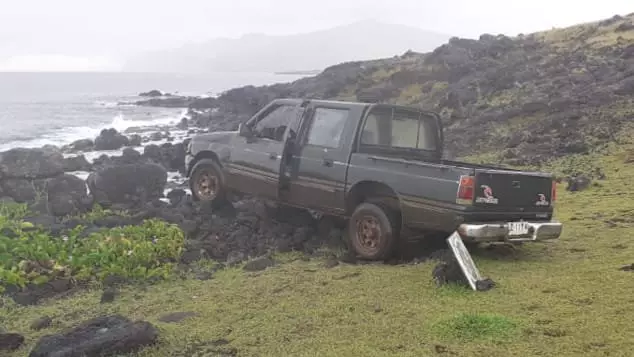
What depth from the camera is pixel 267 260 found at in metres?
8.88

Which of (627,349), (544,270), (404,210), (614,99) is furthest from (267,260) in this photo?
(614,99)

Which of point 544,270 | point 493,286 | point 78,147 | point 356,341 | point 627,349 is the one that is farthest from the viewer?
point 78,147

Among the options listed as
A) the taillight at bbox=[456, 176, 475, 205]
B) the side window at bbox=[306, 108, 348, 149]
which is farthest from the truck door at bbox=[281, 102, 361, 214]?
the taillight at bbox=[456, 176, 475, 205]

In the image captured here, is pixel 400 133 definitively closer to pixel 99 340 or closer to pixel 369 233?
pixel 369 233

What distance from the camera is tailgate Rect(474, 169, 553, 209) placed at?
7.65 meters

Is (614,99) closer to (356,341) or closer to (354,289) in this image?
(354,289)

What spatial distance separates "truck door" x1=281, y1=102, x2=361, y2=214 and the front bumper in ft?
6.41

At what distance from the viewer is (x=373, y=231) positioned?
8.48m

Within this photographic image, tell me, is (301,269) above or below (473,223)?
below

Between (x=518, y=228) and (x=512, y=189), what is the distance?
0.46 m

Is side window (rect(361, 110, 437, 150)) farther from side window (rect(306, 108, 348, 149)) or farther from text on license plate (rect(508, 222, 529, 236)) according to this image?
text on license plate (rect(508, 222, 529, 236))

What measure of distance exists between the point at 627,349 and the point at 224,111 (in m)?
45.0

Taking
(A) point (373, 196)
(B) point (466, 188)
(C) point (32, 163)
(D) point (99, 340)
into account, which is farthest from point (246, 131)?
(C) point (32, 163)

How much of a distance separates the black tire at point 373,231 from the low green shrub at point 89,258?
236 cm
